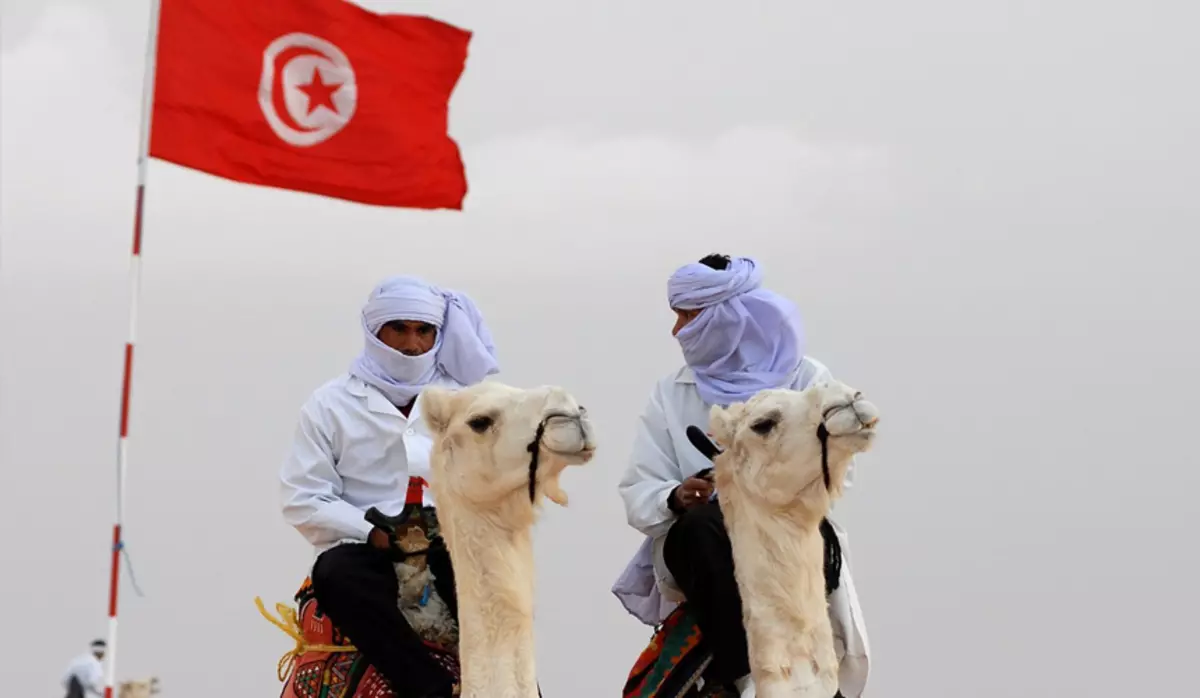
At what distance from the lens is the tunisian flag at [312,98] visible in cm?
789

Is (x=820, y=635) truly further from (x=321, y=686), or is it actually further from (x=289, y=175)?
(x=289, y=175)

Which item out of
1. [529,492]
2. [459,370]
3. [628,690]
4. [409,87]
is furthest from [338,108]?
[628,690]

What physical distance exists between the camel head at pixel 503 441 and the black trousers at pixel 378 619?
22.7 inches

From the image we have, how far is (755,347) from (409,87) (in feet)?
5.67

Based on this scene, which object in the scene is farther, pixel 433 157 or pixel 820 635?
pixel 433 157

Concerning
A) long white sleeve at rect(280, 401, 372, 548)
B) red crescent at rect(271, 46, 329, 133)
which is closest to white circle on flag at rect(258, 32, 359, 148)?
red crescent at rect(271, 46, 329, 133)

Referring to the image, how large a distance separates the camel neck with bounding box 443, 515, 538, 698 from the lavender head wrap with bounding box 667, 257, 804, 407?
1.36 meters

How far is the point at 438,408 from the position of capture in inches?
295

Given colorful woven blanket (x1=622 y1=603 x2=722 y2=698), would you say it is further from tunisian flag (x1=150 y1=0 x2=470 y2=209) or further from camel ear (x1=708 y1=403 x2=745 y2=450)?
tunisian flag (x1=150 y1=0 x2=470 y2=209)

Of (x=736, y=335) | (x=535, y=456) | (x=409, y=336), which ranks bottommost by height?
(x=535, y=456)

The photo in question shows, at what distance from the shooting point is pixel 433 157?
330 inches

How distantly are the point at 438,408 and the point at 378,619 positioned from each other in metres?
0.91

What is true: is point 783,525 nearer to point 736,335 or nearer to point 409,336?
point 736,335

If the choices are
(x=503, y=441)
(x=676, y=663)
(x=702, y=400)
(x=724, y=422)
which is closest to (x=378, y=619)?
(x=503, y=441)
